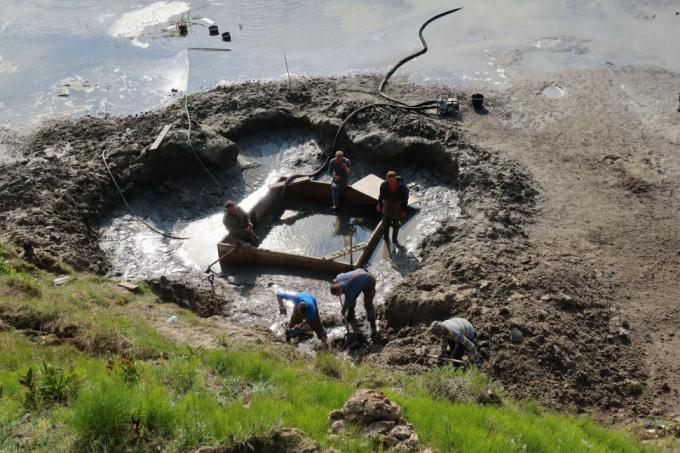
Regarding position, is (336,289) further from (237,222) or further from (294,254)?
(237,222)

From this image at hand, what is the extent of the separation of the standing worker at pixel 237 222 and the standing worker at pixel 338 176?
1.96 metres

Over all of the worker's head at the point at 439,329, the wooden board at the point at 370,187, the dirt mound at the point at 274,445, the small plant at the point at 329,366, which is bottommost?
the wooden board at the point at 370,187

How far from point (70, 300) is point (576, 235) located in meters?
8.38

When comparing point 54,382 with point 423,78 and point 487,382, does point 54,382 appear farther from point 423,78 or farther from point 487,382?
point 423,78

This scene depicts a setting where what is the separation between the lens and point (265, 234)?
12.8m

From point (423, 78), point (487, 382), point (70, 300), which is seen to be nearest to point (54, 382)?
point (70, 300)

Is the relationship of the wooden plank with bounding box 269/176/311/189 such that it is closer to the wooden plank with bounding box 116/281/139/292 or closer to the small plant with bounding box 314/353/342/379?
the wooden plank with bounding box 116/281/139/292

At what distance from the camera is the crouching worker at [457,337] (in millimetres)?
8188

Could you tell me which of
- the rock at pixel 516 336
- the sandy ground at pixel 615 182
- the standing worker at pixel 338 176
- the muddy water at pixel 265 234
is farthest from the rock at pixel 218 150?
the rock at pixel 516 336

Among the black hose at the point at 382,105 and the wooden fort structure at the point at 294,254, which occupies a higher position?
the black hose at the point at 382,105

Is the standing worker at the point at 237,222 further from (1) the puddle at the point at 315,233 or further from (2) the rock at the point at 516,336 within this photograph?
(2) the rock at the point at 516,336

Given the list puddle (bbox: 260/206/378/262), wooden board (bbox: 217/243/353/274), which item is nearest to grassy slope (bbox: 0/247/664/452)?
wooden board (bbox: 217/243/353/274)

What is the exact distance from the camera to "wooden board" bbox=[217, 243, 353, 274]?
11.4 m

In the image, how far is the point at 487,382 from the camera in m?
7.77
